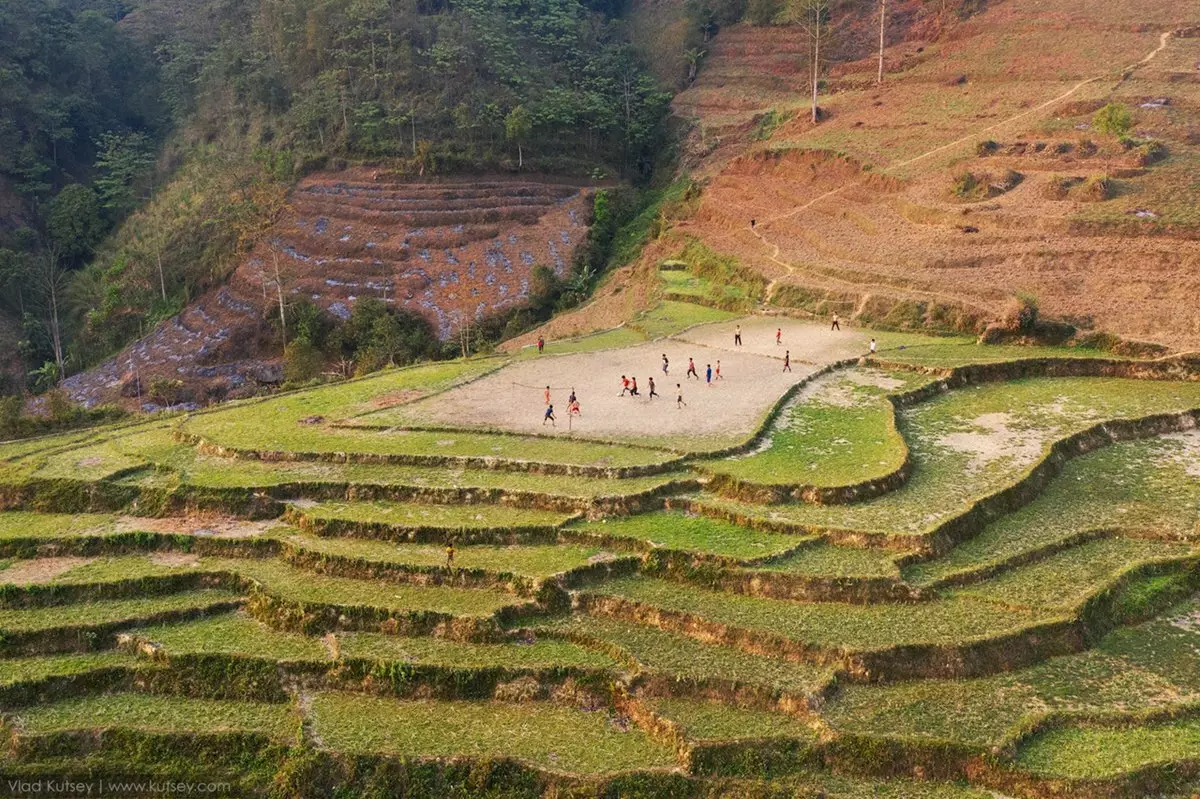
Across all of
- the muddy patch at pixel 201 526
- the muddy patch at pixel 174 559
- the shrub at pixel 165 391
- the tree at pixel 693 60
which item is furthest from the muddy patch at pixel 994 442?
the tree at pixel 693 60

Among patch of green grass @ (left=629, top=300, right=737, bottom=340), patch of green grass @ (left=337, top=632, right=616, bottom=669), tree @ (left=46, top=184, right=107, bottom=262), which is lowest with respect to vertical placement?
patch of green grass @ (left=337, top=632, right=616, bottom=669)

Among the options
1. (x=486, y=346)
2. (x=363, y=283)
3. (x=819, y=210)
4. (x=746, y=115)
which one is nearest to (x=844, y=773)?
(x=486, y=346)

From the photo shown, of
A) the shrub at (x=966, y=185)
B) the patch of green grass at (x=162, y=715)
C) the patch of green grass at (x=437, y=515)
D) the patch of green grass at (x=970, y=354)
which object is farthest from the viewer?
the shrub at (x=966, y=185)

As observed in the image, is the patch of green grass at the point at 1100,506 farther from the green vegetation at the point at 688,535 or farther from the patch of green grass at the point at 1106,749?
the patch of green grass at the point at 1106,749

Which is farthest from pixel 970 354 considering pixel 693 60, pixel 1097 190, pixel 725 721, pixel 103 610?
pixel 693 60

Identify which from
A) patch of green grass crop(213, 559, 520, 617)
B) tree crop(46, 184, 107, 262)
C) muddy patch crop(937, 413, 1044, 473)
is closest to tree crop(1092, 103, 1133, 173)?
muddy patch crop(937, 413, 1044, 473)

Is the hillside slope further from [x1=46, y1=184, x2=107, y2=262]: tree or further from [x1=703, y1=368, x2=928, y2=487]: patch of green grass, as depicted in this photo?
[x1=703, y1=368, x2=928, y2=487]: patch of green grass

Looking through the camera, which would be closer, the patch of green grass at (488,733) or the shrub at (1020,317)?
the patch of green grass at (488,733)
